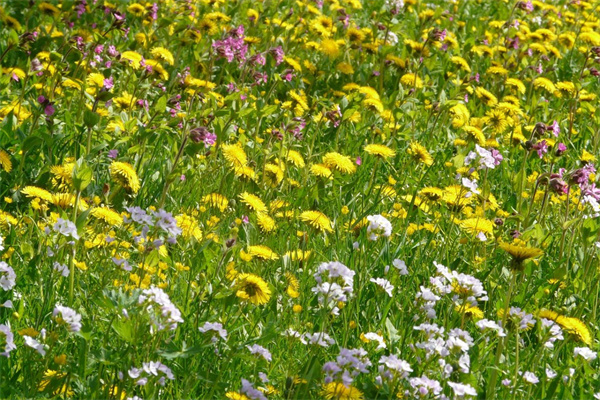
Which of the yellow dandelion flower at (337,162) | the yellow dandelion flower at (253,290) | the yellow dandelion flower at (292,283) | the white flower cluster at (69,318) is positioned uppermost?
the white flower cluster at (69,318)

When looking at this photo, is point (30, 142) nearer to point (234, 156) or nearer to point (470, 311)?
point (234, 156)

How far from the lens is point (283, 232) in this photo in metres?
2.96

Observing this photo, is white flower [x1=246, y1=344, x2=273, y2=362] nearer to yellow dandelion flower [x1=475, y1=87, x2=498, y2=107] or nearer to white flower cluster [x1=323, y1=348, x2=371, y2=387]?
white flower cluster [x1=323, y1=348, x2=371, y2=387]

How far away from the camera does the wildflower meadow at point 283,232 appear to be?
6.27 ft

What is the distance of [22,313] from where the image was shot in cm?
208

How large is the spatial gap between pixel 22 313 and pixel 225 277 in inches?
22.0

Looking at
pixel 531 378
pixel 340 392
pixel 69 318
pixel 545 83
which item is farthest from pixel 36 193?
pixel 545 83

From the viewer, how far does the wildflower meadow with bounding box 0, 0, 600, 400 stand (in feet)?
6.27

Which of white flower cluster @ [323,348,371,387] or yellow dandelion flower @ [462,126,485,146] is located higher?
white flower cluster @ [323,348,371,387]

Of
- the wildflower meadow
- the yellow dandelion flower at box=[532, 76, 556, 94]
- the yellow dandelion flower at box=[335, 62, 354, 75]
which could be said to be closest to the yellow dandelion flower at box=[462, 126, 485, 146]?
the wildflower meadow

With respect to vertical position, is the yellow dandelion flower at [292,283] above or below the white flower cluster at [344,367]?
below

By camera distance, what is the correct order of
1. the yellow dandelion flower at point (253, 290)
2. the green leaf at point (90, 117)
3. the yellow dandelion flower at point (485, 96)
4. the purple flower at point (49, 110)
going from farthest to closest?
the yellow dandelion flower at point (485, 96) < the purple flower at point (49, 110) < the green leaf at point (90, 117) < the yellow dandelion flower at point (253, 290)

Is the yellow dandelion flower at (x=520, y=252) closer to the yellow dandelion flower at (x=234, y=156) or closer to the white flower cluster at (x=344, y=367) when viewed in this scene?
the white flower cluster at (x=344, y=367)

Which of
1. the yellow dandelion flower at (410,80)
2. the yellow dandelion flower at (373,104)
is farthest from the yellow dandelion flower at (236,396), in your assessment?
the yellow dandelion flower at (410,80)
